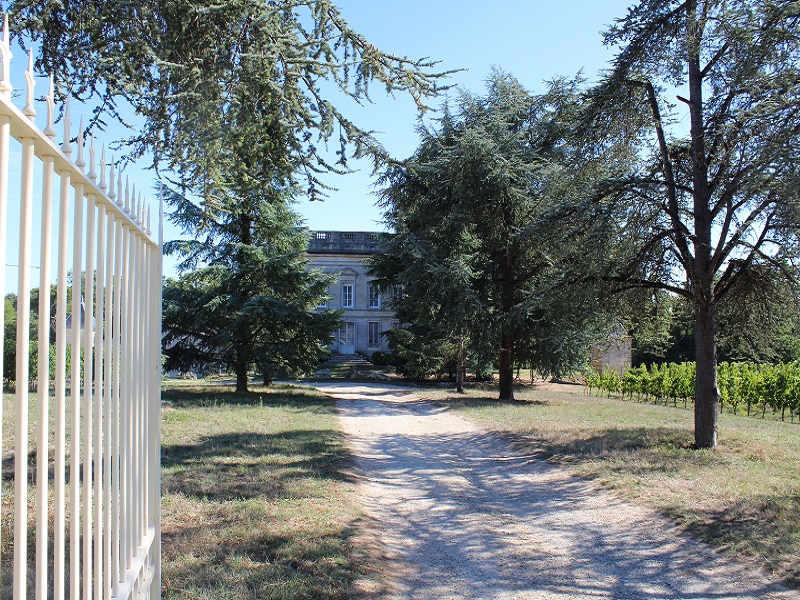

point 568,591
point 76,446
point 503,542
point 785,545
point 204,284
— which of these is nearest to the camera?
point 76,446

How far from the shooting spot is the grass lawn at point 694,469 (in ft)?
18.8

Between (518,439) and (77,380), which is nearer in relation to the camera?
(77,380)

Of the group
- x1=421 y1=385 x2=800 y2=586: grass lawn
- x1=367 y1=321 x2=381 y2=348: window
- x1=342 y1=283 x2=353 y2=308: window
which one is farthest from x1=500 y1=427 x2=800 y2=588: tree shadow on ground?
x1=342 y1=283 x2=353 y2=308: window

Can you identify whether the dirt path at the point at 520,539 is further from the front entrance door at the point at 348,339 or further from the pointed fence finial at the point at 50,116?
the front entrance door at the point at 348,339

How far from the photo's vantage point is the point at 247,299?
20.8 m

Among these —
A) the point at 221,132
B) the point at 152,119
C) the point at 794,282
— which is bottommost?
the point at 794,282

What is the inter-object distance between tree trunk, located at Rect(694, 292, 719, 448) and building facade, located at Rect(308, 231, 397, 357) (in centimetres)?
3831

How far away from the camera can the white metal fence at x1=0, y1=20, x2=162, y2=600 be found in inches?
63.6

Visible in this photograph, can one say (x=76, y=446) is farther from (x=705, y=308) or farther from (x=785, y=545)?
(x=705, y=308)

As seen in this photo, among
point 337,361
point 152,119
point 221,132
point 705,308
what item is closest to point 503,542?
point 221,132

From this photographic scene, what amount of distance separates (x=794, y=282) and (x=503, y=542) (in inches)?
289

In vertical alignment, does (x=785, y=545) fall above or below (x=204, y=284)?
below

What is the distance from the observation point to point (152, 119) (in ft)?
23.2

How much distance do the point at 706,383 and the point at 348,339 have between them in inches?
1584
